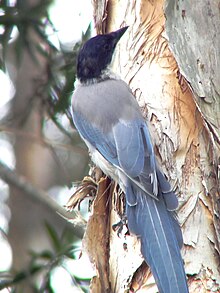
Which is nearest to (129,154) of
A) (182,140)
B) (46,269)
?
(182,140)

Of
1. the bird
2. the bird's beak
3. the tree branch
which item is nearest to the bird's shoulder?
the bird

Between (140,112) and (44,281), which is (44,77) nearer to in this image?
(44,281)

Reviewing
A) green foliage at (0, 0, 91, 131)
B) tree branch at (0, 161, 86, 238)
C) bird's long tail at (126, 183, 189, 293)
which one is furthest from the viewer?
tree branch at (0, 161, 86, 238)

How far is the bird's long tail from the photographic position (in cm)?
257

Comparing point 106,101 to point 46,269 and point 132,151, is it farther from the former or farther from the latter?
point 46,269

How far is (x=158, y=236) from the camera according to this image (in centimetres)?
268

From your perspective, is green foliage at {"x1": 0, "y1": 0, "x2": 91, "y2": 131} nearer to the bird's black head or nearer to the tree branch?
the tree branch

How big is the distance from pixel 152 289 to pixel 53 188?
119 inches

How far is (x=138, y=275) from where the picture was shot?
2.86 meters

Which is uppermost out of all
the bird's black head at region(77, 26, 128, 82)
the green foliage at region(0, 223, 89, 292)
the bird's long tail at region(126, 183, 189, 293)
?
the bird's black head at region(77, 26, 128, 82)

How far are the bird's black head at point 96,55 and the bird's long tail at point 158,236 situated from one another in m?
0.65

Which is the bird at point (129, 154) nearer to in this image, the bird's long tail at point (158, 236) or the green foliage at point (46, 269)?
the bird's long tail at point (158, 236)

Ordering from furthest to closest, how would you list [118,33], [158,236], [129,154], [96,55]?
[96,55], [118,33], [129,154], [158,236]

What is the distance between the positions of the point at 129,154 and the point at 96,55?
590 mm
